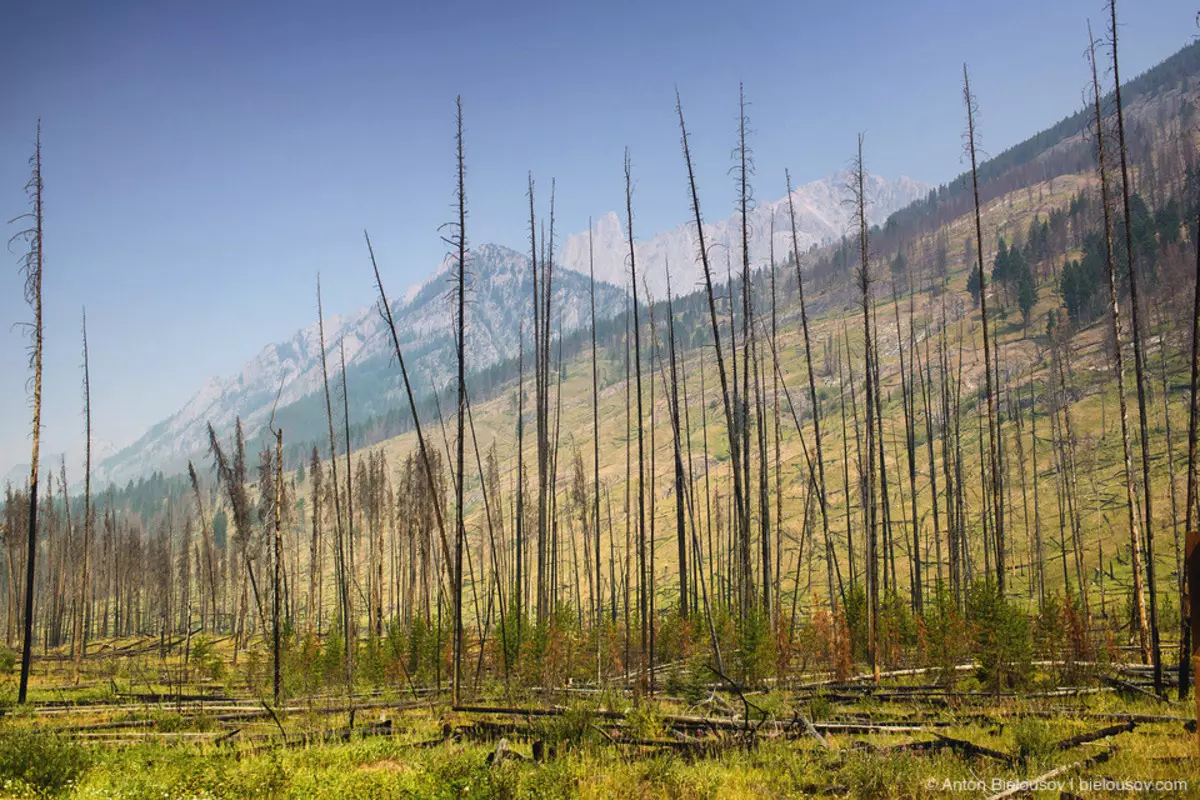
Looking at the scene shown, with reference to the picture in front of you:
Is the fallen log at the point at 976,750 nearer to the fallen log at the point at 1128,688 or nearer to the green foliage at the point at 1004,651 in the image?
the fallen log at the point at 1128,688

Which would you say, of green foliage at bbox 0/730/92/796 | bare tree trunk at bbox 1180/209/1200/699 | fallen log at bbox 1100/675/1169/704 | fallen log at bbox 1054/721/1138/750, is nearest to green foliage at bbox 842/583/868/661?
fallen log at bbox 1100/675/1169/704

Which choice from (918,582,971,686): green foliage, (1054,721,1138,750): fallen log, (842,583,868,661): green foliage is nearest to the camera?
(1054,721,1138,750): fallen log

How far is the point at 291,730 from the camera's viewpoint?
1167 centimetres

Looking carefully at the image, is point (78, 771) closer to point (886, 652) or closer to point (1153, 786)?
point (1153, 786)

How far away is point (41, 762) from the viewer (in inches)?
318

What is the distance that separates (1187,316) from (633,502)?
202 ft

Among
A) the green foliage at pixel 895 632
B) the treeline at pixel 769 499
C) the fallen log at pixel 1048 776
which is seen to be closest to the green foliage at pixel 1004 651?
the treeline at pixel 769 499

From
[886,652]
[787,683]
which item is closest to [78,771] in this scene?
[787,683]

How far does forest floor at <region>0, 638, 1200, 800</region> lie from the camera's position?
6637 mm

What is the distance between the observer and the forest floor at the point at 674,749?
6637 millimetres

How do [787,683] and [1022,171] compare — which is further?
[1022,171]

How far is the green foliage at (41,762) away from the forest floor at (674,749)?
21mm

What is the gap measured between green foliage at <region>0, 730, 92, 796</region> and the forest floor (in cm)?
2

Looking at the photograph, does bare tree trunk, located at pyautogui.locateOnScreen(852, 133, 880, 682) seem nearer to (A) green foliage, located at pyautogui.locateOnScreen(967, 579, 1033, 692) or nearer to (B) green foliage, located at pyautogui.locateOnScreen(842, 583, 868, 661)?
(A) green foliage, located at pyautogui.locateOnScreen(967, 579, 1033, 692)
